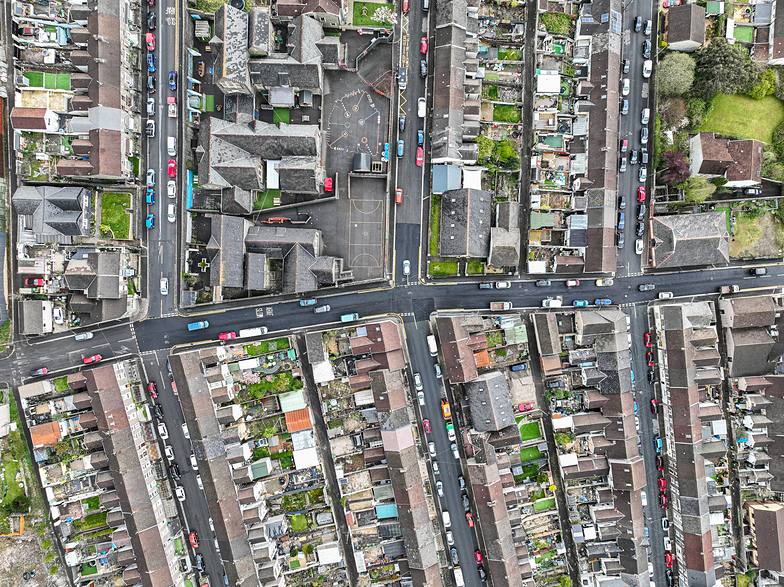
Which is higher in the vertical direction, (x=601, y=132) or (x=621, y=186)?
(x=601, y=132)

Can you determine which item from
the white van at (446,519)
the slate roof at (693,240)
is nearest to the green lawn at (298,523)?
the white van at (446,519)

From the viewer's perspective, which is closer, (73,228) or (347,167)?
(73,228)

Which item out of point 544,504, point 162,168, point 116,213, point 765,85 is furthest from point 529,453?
point 116,213

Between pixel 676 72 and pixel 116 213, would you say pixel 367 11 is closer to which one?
pixel 676 72

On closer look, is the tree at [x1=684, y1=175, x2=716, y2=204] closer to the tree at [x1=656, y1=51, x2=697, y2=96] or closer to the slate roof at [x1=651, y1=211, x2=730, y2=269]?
the slate roof at [x1=651, y1=211, x2=730, y2=269]

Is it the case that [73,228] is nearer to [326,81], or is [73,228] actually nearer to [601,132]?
[326,81]

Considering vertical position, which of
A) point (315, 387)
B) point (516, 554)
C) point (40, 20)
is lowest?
point (516, 554)

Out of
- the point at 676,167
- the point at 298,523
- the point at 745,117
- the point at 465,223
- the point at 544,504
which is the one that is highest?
the point at 745,117

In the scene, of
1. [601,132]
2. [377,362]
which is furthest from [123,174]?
[601,132]

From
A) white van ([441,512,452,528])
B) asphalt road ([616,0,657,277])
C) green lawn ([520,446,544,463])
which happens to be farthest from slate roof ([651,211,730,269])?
white van ([441,512,452,528])
